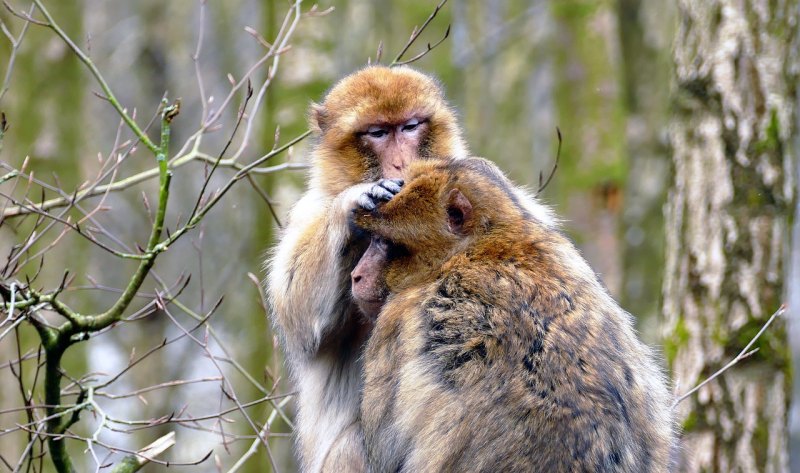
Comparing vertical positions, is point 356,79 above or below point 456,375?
above

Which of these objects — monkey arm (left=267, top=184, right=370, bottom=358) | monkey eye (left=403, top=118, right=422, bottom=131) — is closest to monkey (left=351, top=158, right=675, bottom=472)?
monkey arm (left=267, top=184, right=370, bottom=358)

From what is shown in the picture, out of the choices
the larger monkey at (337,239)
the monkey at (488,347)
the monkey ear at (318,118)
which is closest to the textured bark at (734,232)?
the larger monkey at (337,239)

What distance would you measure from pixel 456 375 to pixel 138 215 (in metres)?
6.44

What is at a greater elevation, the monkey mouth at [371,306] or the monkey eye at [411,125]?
the monkey eye at [411,125]

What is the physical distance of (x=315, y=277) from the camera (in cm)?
401

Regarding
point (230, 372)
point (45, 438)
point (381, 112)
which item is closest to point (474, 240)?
point (381, 112)

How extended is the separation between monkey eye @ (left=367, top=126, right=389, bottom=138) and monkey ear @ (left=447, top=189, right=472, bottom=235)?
1.02 m

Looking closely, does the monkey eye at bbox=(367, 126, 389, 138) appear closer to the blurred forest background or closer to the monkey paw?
the blurred forest background

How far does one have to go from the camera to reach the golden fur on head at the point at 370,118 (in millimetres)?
4320

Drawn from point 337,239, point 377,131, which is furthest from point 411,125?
point 337,239

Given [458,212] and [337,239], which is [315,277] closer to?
[337,239]

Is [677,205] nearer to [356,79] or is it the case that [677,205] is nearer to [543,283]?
[356,79]

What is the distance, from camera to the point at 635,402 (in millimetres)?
3191

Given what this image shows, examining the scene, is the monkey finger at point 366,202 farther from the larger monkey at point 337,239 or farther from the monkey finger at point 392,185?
the larger monkey at point 337,239
